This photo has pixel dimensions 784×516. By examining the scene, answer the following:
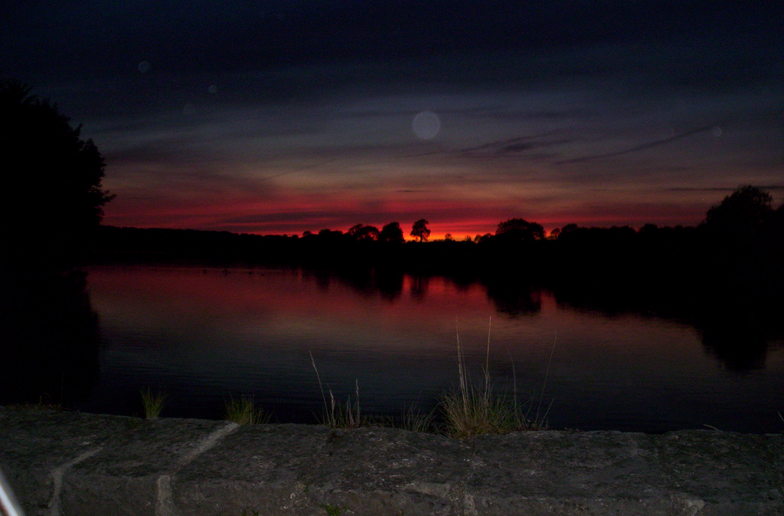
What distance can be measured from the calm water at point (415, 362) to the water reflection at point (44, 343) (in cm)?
44

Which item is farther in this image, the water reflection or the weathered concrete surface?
the water reflection

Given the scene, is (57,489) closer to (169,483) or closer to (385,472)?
(169,483)

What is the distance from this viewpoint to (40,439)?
3492 mm

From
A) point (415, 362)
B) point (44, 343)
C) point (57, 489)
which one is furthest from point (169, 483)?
point (44, 343)

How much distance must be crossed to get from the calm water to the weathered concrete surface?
5.56 m

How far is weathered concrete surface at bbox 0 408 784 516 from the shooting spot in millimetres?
2855

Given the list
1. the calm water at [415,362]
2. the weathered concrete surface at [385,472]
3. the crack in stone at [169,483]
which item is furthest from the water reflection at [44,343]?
the crack in stone at [169,483]

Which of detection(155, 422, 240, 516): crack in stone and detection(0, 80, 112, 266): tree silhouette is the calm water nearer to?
detection(0, 80, 112, 266): tree silhouette

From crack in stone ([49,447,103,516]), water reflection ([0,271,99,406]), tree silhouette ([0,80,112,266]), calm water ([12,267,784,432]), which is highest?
tree silhouette ([0,80,112,266])

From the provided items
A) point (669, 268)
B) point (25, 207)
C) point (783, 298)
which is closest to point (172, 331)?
point (25, 207)

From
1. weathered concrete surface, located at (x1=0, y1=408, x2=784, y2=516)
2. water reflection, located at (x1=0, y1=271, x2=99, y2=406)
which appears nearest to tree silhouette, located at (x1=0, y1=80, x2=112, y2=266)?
water reflection, located at (x1=0, y1=271, x2=99, y2=406)

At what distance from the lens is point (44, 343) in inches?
813

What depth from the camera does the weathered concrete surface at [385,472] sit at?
2.86m

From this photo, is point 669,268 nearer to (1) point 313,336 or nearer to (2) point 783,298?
(2) point 783,298
